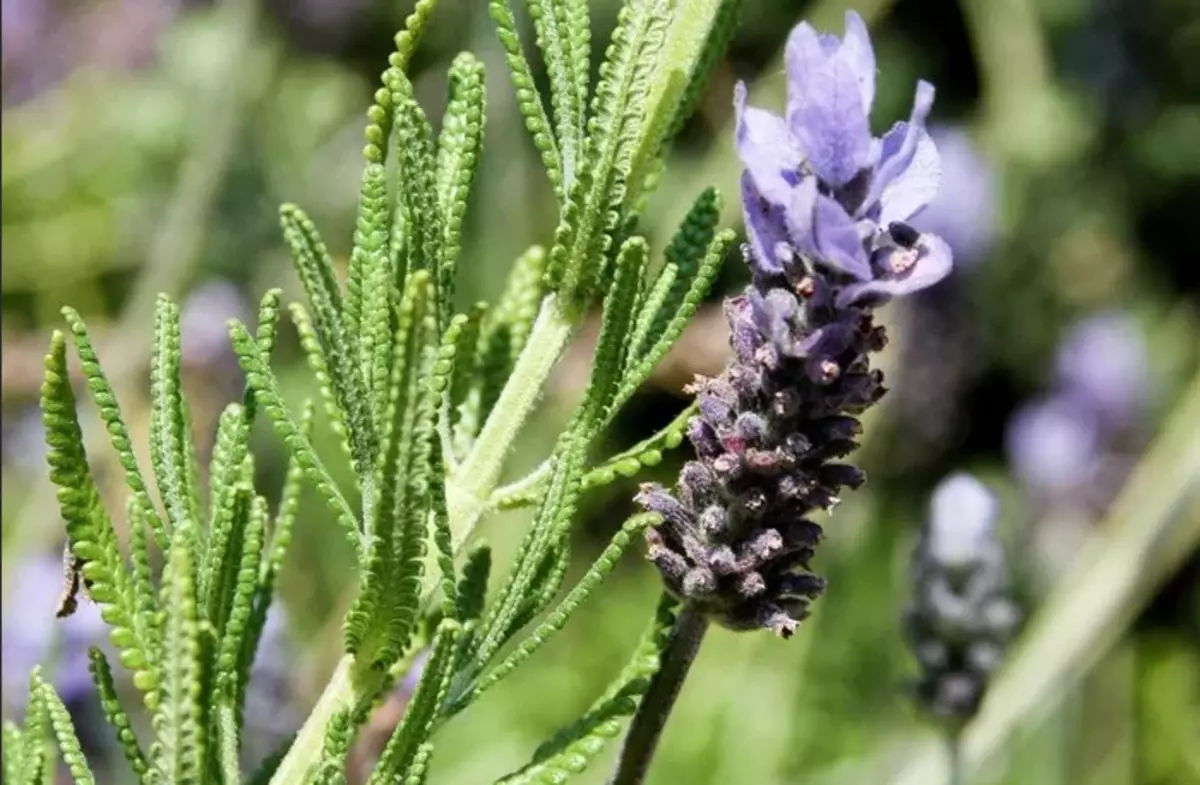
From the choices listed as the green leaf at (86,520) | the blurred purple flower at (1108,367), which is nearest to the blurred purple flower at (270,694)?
the green leaf at (86,520)

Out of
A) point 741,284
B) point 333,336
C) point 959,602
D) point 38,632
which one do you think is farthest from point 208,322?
point 333,336

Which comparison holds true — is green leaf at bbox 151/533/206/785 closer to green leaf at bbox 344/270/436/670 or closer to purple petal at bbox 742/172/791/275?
green leaf at bbox 344/270/436/670

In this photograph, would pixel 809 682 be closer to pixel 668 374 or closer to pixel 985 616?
pixel 668 374

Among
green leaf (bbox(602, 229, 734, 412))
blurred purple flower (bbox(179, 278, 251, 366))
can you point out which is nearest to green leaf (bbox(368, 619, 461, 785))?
green leaf (bbox(602, 229, 734, 412))

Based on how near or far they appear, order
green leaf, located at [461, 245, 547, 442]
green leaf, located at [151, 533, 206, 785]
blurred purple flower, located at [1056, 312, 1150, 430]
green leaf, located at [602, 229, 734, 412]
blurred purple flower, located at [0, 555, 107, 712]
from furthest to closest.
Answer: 1. blurred purple flower, located at [1056, 312, 1150, 430]
2. blurred purple flower, located at [0, 555, 107, 712]
3. green leaf, located at [461, 245, 547, 442]
4. green leaf, located at [602, 229, 734, 412]
5. green leaf, located at [151, 533, 206, 785]

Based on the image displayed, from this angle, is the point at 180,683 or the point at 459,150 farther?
the point at 459,150

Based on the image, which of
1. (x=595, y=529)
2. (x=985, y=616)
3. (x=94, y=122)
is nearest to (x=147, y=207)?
(x=94, y=122)

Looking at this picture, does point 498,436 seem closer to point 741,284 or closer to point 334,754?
point 334,754
